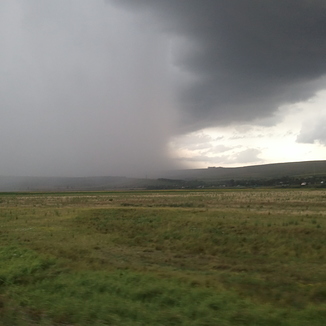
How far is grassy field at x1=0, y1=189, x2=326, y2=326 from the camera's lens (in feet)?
28.7

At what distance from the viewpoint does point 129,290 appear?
36.2ft

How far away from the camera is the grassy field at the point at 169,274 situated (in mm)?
8758

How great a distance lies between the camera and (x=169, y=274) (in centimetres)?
1377

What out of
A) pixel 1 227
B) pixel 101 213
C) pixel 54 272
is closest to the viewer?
pixel 54 272

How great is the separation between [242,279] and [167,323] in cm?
573

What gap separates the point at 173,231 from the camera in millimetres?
26656

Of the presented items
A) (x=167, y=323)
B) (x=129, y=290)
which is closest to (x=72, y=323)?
(x=167, y=323)

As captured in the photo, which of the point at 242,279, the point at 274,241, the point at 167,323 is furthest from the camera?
the point at 274,241

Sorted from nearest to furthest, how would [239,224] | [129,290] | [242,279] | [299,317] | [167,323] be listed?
[167,323], [299,317], [129,290], [242,279], [239,224]

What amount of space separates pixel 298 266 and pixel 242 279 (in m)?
4.08

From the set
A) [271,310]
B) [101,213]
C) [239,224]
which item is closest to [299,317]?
[271,310]

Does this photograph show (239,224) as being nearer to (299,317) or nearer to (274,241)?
(274,241)

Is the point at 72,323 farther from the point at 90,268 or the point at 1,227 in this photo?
the point at 1,227

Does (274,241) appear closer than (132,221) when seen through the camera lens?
Yes
